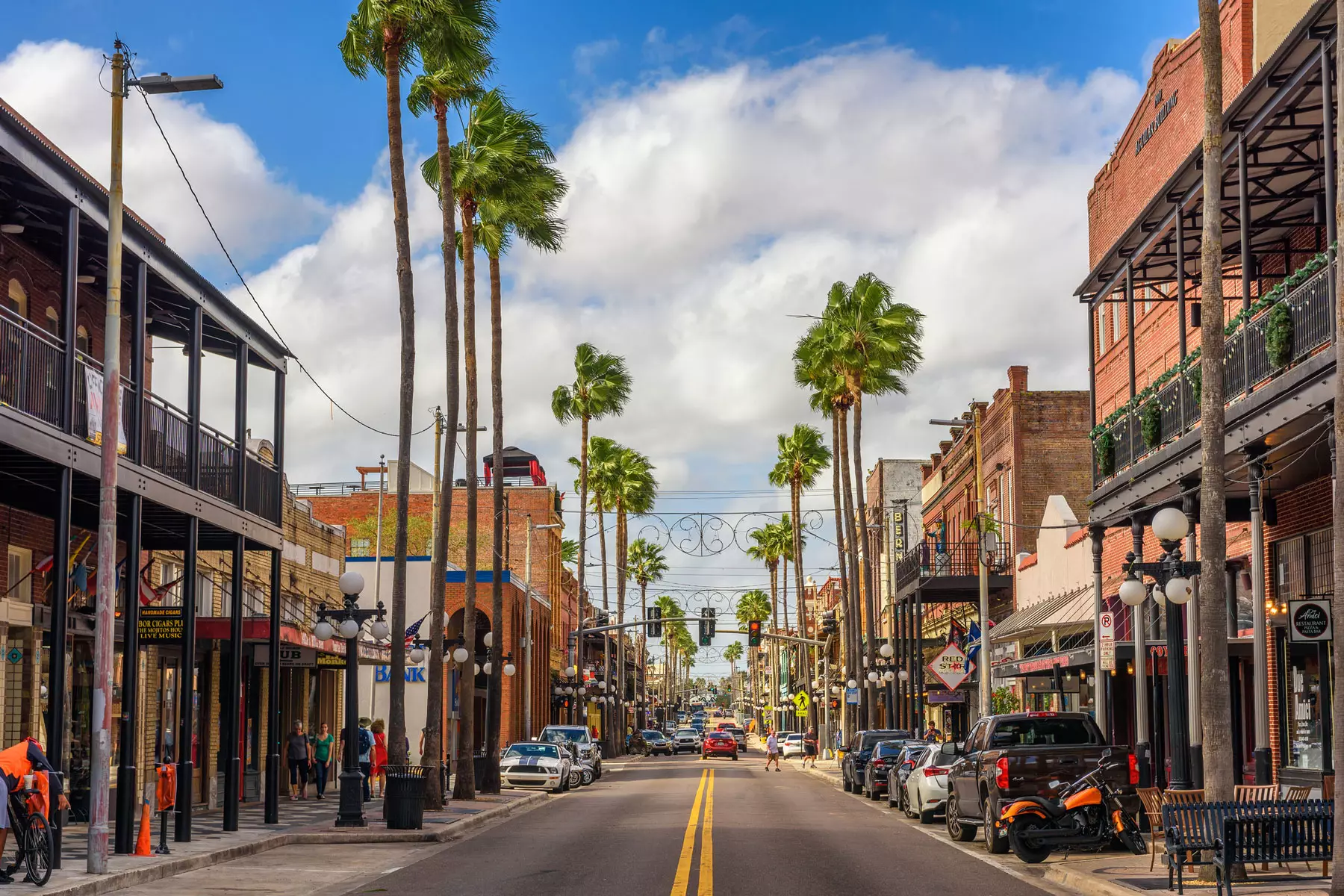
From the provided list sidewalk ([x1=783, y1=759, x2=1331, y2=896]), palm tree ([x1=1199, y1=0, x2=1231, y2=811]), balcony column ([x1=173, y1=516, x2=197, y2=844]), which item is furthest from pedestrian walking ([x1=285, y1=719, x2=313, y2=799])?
palm tree ([x1=1199, y1=0, x2=1231, y2=811])

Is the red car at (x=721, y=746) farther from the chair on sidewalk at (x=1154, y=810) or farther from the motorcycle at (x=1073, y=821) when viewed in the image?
the chair on sidewalk at (x=1154, y=810)

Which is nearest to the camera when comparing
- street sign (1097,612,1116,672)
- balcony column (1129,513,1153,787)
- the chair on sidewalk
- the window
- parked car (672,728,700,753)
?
the chair on sidewalk

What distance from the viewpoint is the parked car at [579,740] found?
50344 millimetres

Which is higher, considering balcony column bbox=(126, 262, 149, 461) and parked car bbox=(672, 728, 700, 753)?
balcony column bbox=(126, 262, 149, 461)

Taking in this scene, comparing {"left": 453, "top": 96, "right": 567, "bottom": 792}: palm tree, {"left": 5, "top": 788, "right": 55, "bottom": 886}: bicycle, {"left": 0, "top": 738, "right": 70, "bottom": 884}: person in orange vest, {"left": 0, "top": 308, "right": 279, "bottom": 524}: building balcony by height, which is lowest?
{"left": 5, "top": 788, "right": 55, "bottom": 886}: bicycle

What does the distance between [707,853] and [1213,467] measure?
345 inches

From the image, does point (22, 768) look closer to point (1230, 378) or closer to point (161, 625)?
point (161, 625)

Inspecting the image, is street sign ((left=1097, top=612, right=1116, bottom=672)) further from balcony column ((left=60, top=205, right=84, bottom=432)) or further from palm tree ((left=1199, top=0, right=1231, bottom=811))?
balcony column ((left=60, top=205, right=84, bottom=432))

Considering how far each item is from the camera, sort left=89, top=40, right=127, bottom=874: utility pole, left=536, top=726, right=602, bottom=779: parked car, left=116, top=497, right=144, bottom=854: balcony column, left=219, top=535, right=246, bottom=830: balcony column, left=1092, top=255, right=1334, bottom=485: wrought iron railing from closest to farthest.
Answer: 1. left=1092, top=255, right=1334, bottom=485: wrought iron railing
2. left=89, top=40, right=127, bottom=874: utility pole
3. left=116, top=497, right=144, bottom=854: balcony column
4. left=219, top=535, right=246, bottom=830: balcony column
5. left=536, top=726, right=602, bottom=779: parked car

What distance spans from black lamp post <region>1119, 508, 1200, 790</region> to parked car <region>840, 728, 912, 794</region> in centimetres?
1516

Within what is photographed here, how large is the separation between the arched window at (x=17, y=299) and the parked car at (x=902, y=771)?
1807 centimetres

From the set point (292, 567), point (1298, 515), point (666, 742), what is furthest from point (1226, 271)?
point (666, 742)

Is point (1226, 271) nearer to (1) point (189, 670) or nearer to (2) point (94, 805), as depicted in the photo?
(1) point (189, 670)

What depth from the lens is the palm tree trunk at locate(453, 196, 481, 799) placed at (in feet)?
113
